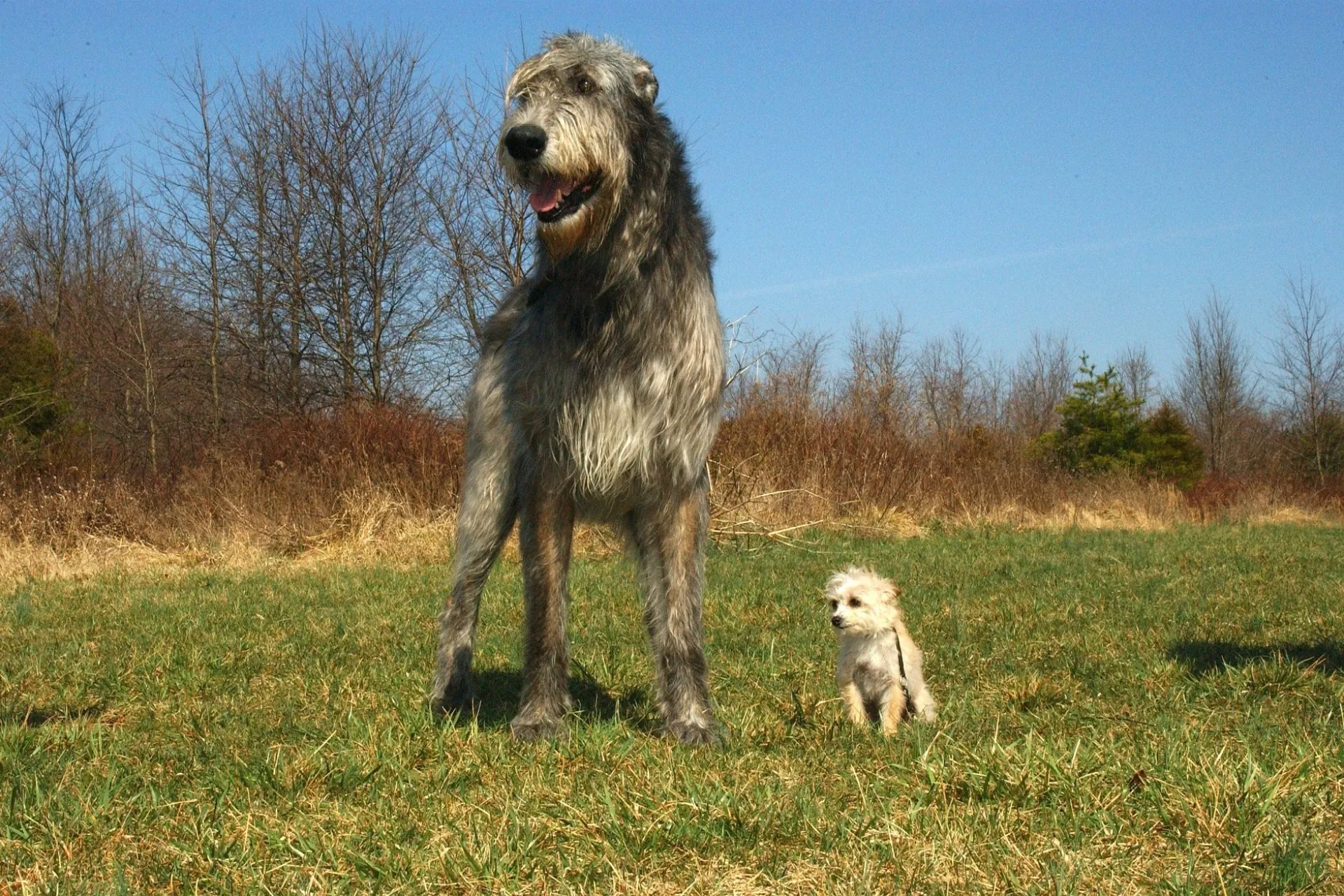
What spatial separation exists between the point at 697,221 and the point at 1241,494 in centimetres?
2578

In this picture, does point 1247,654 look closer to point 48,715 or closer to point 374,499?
point 48,715

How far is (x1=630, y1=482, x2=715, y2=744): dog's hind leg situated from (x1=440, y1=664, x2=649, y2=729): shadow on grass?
0.26 m

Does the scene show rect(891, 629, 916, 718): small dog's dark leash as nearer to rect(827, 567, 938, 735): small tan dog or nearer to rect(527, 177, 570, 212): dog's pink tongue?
rect(827, 567, 938, 735): small tan dog

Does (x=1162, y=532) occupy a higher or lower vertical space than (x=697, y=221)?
lower

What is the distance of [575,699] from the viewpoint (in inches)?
199

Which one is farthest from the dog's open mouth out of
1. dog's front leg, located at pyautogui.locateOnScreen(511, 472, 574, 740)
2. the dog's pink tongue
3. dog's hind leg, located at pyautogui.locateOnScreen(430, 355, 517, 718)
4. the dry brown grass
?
the dry brown grass

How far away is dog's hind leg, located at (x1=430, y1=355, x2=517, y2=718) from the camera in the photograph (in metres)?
4.97

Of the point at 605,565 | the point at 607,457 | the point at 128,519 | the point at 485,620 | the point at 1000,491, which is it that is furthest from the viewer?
the point at 1000,491

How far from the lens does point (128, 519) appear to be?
1448 centimetres

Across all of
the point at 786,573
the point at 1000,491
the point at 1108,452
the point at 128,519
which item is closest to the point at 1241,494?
the point at 1108,452

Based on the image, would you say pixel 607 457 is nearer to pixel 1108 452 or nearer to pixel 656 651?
pixel 656 651

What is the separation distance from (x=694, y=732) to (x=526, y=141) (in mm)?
2183

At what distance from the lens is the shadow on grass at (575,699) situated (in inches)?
181

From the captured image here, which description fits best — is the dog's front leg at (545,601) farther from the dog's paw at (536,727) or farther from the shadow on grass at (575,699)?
the shadow on grass at (575,699)
